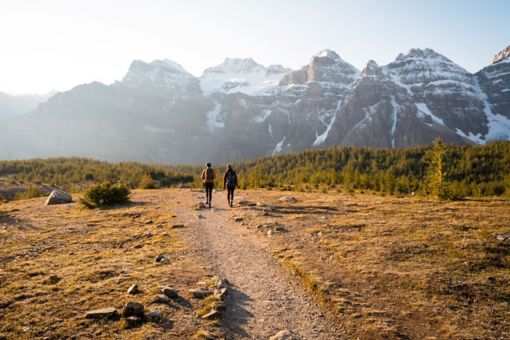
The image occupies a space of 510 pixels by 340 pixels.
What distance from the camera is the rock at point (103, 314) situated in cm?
963

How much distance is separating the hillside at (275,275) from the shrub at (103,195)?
8.93m

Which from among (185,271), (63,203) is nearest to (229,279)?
(185,271)

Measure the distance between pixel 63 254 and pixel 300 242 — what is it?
10971 millimetres

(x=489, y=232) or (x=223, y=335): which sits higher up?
(x=489, y=232)

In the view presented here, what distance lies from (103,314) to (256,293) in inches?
182

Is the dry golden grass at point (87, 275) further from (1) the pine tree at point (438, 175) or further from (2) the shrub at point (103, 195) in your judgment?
(1) the pine tree at point (438, 175)

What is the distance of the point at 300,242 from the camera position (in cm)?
1742

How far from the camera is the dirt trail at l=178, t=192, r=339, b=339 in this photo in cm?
962

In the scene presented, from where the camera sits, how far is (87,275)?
41.9ft

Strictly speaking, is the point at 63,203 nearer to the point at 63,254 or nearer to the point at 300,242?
the point at 63,254

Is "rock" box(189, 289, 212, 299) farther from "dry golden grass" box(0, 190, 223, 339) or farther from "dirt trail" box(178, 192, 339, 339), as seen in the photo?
"dirt trail" box(178, 192, 339, 339)

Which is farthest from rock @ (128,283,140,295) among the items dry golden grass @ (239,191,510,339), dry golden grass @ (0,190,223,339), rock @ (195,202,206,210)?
rock @ (195,202,206,210)

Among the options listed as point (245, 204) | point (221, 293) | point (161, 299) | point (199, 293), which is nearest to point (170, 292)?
point (161, 299)

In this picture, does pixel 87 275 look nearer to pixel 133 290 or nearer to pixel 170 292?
pixel 133 290
